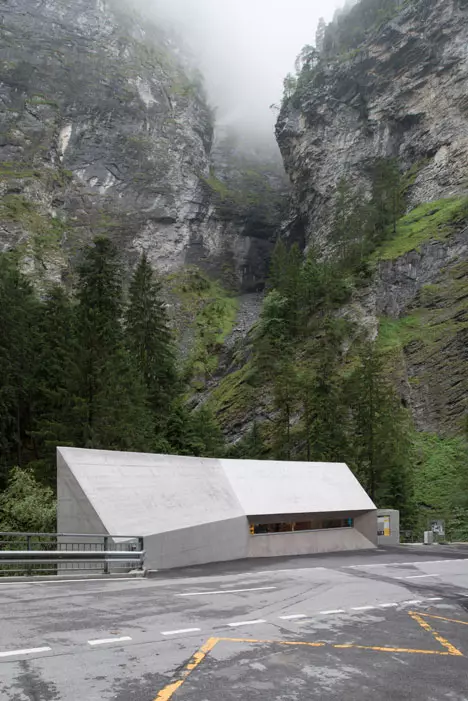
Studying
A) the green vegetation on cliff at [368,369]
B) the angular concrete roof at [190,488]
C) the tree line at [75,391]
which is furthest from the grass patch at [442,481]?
the tree line at [75,391]

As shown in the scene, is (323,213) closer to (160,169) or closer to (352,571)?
(160,169)

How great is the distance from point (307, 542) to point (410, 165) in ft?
217

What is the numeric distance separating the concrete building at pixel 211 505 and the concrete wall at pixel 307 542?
4 centimetres

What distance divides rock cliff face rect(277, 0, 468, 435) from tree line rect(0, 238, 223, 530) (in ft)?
67.4

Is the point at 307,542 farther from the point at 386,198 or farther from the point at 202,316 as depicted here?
the point at 202,316

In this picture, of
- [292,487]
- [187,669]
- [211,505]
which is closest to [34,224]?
[292,487]

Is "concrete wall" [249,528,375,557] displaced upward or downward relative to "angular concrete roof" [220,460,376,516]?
downward

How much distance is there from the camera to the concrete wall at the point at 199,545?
16.3 metres

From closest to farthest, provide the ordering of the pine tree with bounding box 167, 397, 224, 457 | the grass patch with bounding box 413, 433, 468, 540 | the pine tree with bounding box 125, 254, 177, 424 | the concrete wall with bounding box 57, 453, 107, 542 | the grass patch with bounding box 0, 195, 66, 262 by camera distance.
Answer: the concrete wall with bounding box 57, 453, 107, 542 < the grass patch with bounding box 413, 433, 468, 540 < the pine tree with bounding box 167, 397, 224, 457 < the pine tree with bounding box 125, 254, 177, 424 < the grass patch with bounding box 0, 195, 66, 262

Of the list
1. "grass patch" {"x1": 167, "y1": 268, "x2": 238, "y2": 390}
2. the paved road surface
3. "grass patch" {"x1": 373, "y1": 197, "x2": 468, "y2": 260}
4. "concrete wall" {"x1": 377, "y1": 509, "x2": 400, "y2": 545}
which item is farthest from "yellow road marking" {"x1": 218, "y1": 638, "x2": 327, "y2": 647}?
"grass patch" {"x1": 373, "y1": 197, "x2": 468, "y2": 260}

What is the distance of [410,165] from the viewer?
76.9m

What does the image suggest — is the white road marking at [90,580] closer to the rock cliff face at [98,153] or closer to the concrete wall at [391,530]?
the concrete wall at [391,530]

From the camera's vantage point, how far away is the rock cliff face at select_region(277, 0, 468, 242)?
240 ft

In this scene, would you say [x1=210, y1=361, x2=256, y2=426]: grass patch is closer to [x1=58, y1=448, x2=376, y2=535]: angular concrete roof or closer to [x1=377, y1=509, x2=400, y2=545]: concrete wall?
[x1=377, y1=509, x2=400, y2=545]: concrete wall
